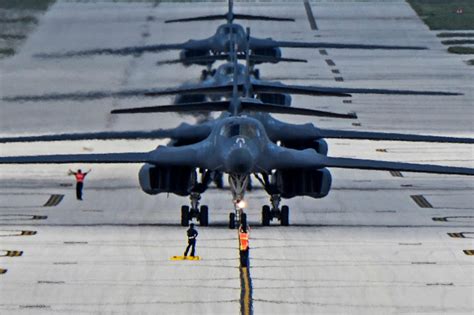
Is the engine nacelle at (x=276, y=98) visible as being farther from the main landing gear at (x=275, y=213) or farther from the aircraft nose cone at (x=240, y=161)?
the aircraft nose cone at (x=240, y=161)

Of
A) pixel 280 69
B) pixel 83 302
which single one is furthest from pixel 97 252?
pixel 280 69

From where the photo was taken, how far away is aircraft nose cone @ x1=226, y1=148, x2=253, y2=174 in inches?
2219

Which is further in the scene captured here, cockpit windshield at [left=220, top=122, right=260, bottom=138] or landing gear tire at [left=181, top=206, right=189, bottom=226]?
landing gear tire at [left=181, top=206, right=189, bottom=226]

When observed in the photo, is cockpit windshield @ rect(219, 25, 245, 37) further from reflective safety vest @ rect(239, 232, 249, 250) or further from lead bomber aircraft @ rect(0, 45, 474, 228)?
reflective safety vest @ rect(239, 232, 249, 250)

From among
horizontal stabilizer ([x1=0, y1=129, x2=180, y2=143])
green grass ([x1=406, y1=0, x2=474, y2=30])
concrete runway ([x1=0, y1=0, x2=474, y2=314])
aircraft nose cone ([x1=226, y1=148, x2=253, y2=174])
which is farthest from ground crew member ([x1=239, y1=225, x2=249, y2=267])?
green grass ([x1=406, y1=0, x2=474, y2=30])

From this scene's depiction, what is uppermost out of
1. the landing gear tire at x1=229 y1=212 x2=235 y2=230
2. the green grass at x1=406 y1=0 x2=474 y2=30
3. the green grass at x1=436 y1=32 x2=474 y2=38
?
the green grass at x1=406 y1=0 x2=474 y2=30

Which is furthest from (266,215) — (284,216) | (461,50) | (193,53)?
(461,50)

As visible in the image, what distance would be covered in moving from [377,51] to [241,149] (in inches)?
2824

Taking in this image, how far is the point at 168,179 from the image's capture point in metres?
60.0

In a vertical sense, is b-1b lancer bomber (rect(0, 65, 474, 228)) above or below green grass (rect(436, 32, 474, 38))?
below

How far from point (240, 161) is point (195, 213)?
3781mm

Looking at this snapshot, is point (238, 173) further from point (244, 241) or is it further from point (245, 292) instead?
point (245, 292)

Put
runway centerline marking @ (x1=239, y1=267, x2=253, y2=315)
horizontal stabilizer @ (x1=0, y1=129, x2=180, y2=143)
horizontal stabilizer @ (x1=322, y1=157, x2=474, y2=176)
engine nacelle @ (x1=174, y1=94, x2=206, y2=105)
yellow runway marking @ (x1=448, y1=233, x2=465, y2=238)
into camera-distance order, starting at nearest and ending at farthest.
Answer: runway centerline marking @ (x1=239, y1=267, x2=253, y2=315) < yellow runway marking @ (x1=448, y1=233, x2=465, y2=238) < horizontal stabilizer @ (x1=322, y1=157, x2=474, y2=176) < horizontal stabilizer @ (x1=0, y1=129, x2=180, y2=143) < engine nacelle @ (x1=174, y1=94, x2=206, y2=105)

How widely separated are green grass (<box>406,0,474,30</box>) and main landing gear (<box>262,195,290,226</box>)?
80238 millimetres
